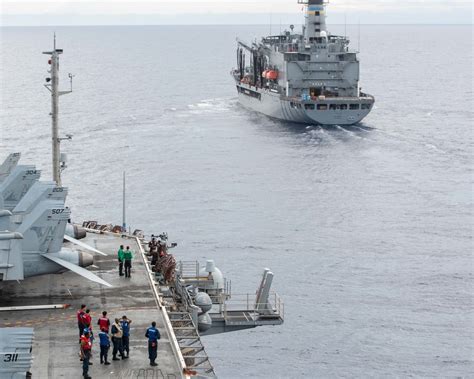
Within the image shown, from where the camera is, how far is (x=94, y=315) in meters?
34.3

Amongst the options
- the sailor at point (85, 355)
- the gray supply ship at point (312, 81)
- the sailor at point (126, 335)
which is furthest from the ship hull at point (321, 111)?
the sailor at point (85, 355)

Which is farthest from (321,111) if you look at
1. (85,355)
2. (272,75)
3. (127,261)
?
(85,355)

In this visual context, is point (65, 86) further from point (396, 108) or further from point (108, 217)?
point (108, 217)

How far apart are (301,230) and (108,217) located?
15916 millimetres

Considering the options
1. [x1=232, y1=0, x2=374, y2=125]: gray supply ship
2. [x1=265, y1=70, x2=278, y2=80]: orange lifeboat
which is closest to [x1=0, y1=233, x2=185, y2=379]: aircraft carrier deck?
[x1=232, y1=0, x2=374, y2=125]: gray supply ship

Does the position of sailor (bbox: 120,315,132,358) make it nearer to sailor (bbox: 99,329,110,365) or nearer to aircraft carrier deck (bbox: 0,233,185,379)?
aircraft carrier deck (bbox: 0,233,185,379)

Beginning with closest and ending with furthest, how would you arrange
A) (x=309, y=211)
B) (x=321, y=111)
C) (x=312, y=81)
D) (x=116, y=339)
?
(x=116, y=339)
(x=309, y=211)
(x=321, y=111)
(x=312, y=81)

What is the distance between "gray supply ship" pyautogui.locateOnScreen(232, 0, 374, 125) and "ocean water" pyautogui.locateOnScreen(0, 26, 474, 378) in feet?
8.53

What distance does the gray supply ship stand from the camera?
128 meters

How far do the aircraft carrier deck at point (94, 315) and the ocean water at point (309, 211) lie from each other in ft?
33.1

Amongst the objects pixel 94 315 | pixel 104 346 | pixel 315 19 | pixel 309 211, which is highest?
pixel 315 19

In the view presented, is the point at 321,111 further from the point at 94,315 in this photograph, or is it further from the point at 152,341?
the point at 152,341

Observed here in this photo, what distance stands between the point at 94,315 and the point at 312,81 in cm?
10292

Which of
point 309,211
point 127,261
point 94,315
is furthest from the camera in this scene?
point 309,211
